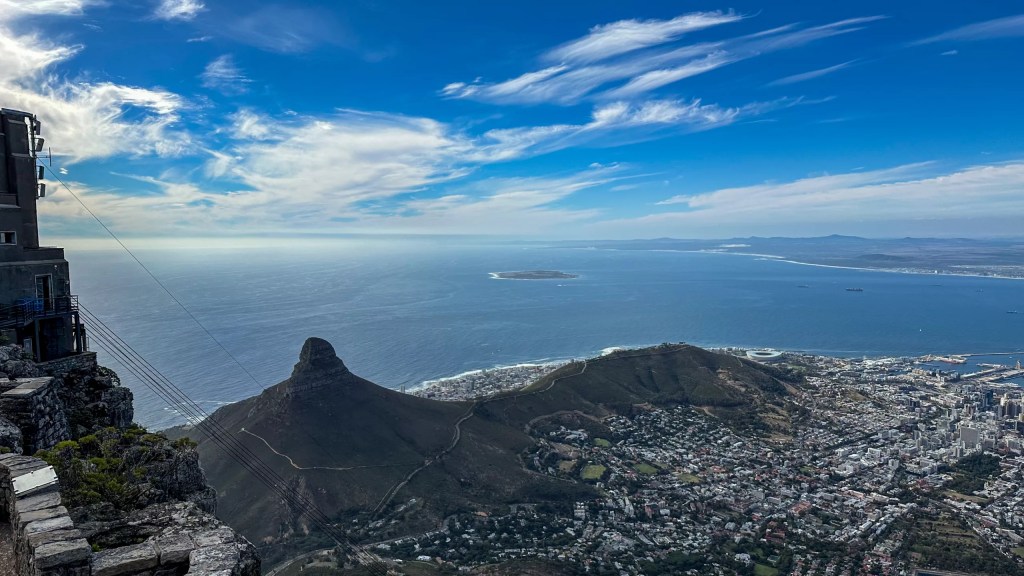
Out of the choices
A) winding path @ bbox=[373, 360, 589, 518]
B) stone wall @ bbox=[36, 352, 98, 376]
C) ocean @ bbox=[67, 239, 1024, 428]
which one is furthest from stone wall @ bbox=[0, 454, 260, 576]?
ocean @ bbox=[67, 239, 1024, 428]

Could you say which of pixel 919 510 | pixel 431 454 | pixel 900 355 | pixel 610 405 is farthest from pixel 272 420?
pixel 900 355

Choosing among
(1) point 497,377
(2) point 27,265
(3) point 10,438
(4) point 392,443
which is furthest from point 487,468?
(3) point 10,438

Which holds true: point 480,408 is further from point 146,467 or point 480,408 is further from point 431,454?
point 146,467

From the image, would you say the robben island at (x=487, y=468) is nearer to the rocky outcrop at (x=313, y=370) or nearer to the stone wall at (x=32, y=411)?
the stone wall at (x=32, y=411)

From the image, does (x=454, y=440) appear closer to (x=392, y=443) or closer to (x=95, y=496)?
(x=392, y=443)

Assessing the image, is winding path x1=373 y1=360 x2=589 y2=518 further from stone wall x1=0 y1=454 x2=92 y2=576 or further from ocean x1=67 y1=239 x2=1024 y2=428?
stone wall x1=0 y1=454 x2=92 y2=576
